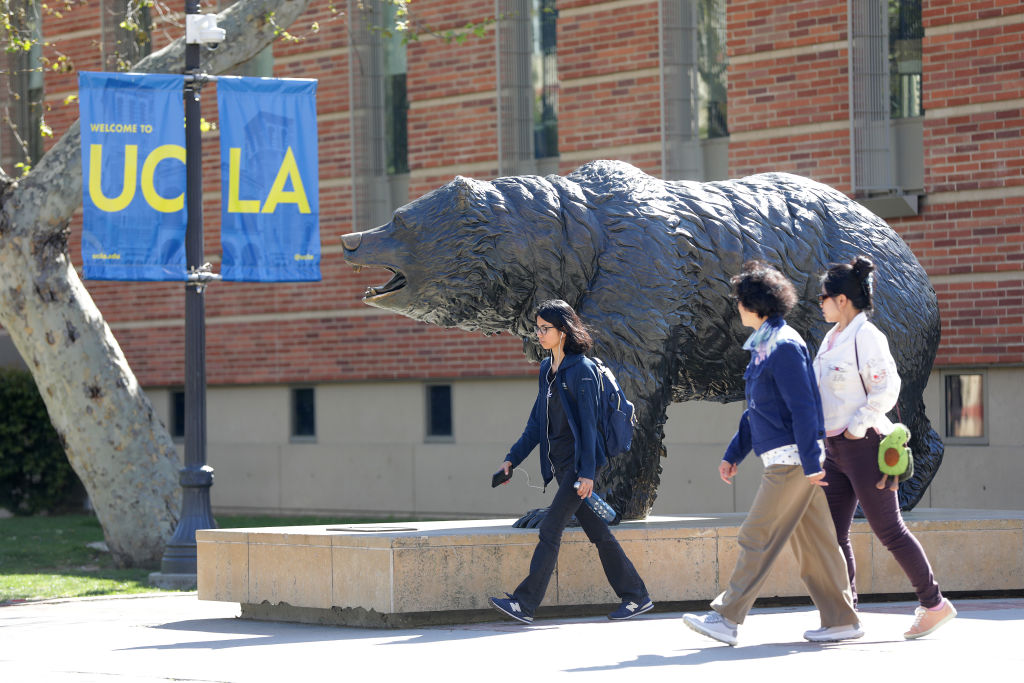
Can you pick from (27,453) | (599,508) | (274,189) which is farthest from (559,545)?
(27,453)

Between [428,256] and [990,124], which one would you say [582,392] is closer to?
[428,256]

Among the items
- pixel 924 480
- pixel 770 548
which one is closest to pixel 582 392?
pixel 770 548

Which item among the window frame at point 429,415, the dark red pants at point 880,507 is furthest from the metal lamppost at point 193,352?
the dark red pants at point 880,507

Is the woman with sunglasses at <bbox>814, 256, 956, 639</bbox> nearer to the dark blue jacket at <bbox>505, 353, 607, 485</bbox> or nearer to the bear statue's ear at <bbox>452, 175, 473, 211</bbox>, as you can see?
the dark blue jacket at <bbox>505, 353, 607, 485</bbox>

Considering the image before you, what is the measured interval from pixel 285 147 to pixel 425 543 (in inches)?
224

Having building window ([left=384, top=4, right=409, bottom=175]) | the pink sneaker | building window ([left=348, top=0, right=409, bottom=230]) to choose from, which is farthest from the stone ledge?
building window ([left=384, top=4, right=409, bottom=175])

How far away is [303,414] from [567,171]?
504 centimetres

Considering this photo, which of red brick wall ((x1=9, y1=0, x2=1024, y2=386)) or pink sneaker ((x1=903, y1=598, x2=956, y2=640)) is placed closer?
pink sneaker ((x1=903, y1=598, x2=956, y2=640))

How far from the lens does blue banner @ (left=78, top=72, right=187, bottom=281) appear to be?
12.4m

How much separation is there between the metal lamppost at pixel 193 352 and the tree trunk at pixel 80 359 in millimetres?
1428

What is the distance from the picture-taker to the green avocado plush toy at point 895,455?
665 centimetres

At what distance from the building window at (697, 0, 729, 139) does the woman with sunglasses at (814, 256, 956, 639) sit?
875 centimetres

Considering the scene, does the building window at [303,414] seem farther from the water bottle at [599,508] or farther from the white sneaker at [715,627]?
the white sneaker at [715,627]

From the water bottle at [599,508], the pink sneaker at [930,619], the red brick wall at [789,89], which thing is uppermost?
the red brick wall at [789,89]
